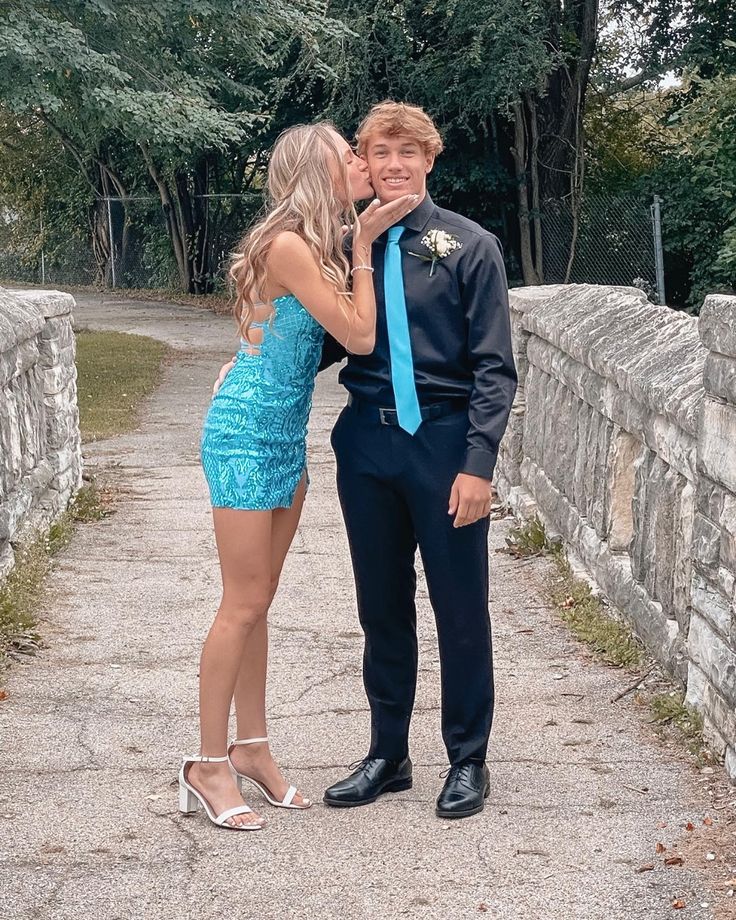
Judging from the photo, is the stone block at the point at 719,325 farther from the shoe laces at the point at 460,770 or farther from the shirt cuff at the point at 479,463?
the shoe laces at the point at 460,770

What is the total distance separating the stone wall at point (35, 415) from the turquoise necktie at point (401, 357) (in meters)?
3.22

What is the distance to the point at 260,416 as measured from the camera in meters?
3.84

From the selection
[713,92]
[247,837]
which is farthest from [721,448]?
[713,92]

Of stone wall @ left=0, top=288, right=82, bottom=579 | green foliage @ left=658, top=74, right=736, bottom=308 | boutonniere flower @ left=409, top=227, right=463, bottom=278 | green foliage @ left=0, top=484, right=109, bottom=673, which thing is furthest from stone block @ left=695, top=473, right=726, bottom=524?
green foliage @ left=658, top=74, right=736, bottom=308

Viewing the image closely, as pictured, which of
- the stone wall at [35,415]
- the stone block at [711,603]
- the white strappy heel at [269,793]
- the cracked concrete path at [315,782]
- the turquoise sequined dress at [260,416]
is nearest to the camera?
the cracked concrete path at [315,782]

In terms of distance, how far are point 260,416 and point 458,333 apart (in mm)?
606

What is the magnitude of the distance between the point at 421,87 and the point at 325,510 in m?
11.7

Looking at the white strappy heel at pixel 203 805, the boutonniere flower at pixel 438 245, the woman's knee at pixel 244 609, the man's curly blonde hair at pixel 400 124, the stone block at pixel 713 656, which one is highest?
the man's curly blonde hair at pixel 400 124

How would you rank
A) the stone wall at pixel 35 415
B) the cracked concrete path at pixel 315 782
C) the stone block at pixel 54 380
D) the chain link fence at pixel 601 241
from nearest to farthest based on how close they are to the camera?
the cracked concrete path at pixel 315 782 → the stone wall at pixel 35 415 → the stone block at pixel 54 380 → the chain link fence at pixel 601 241

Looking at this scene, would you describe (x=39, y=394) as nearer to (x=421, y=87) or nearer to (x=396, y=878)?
(x=396, y=878)

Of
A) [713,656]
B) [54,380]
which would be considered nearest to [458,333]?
[713,656]

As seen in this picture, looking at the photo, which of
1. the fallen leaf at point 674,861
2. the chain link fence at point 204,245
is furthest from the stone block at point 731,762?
the chain link fence at point 204,245

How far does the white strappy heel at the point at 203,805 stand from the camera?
12.6ft

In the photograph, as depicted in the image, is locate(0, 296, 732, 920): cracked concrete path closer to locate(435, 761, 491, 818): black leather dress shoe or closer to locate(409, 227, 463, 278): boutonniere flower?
locate(435, 761, 491, 818): black leather dress shoe
